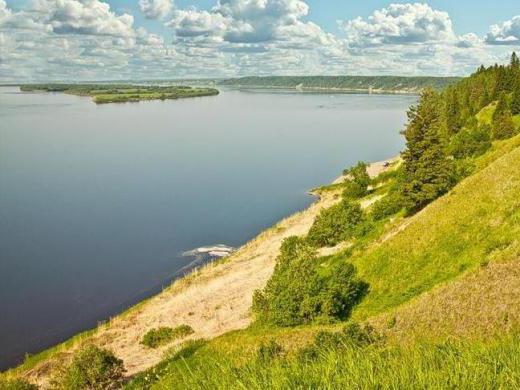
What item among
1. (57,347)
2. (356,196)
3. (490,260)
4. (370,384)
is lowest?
(57,347)

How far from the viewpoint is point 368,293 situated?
3434cm

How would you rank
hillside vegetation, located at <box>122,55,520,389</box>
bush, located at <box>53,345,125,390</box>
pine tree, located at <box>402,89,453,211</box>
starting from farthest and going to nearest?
pine tree, located at <box>402,89,453,211</box>
bush, located at <box>53,345,125,390</box>
hillside vegetation, located at <box>122,55,520,389</box>

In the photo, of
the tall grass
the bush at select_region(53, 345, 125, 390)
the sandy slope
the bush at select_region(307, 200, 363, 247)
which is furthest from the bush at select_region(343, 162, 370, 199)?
the tall grass

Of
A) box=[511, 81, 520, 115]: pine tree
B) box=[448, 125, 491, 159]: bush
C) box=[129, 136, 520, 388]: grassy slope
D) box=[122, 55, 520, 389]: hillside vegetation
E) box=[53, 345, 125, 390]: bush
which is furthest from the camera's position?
box=[511, 81, 520, 115]: pine tree

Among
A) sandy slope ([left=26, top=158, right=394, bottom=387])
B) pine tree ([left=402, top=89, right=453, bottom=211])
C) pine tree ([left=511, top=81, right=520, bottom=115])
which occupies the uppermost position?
pine tree ([left=511, top=81, right=520, bottom=115])

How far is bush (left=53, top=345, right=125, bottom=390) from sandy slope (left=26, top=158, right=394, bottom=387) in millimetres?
3407

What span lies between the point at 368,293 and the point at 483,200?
11.5 meters

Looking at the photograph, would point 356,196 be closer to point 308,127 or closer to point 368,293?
point 368,293

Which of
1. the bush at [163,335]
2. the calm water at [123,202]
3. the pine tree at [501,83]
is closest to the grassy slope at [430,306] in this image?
the bush at [163,335]

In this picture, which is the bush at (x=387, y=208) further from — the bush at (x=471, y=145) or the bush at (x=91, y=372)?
the bush at (x=91, y=372)

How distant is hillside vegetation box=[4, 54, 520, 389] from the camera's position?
4.58 meters

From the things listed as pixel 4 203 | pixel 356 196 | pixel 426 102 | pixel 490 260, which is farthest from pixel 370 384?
pixel 4 203

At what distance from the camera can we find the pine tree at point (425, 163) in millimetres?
48469

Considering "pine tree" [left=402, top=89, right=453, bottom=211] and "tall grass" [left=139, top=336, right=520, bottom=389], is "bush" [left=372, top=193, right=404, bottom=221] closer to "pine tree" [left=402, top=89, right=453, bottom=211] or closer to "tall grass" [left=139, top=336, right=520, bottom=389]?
"pine tree" [left=402, top=89, right=453, bottom=211]
